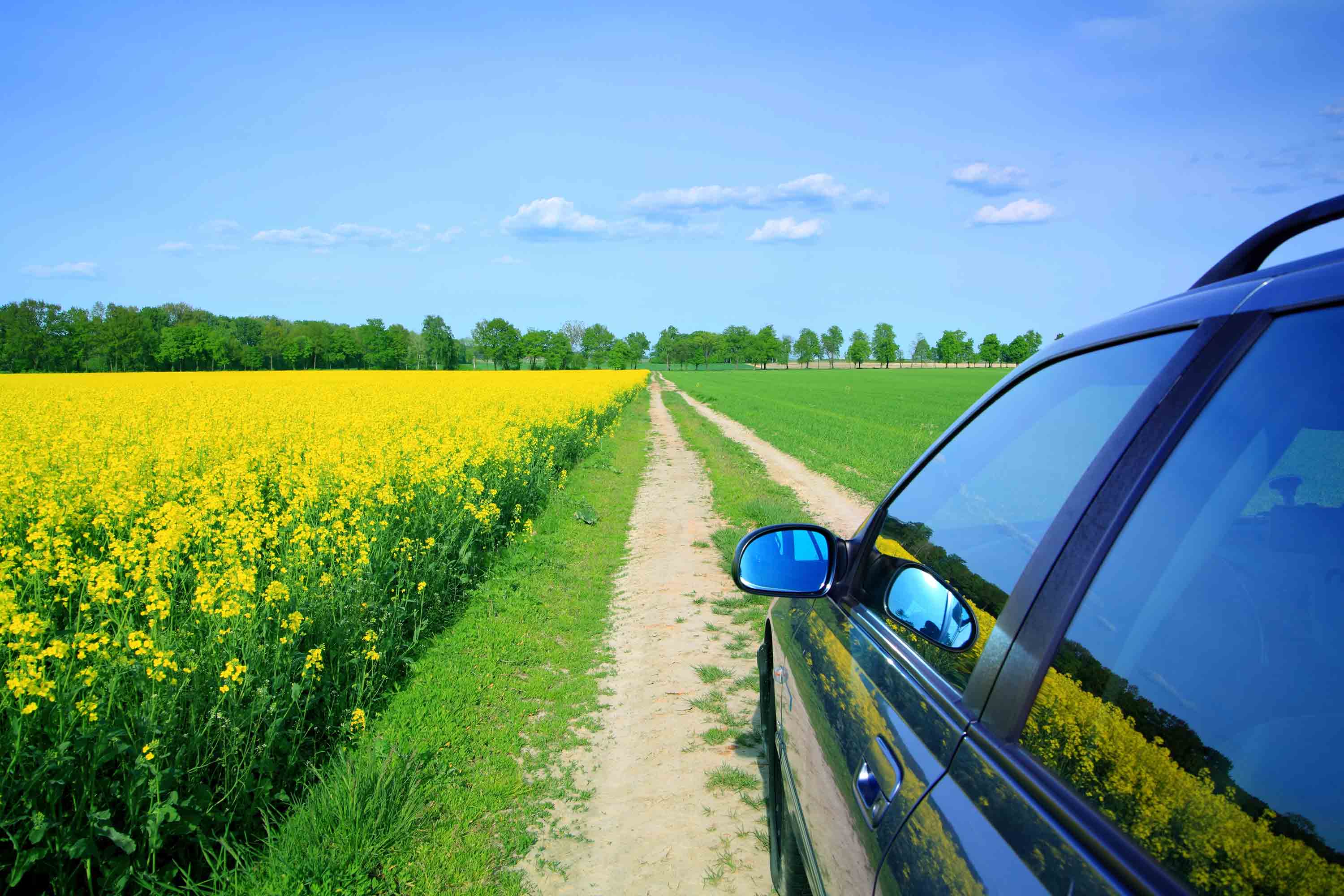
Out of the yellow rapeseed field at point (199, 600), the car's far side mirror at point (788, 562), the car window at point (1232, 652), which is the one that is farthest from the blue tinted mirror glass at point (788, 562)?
the yellow rapeseed field at point (199, 600)

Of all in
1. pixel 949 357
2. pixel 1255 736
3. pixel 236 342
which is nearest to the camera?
pixel 1255 736

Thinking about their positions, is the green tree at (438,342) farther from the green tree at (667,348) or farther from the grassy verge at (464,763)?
the grassy verge at (464,763)

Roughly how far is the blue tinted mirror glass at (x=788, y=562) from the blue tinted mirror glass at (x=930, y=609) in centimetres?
38

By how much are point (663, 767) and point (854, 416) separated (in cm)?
2669

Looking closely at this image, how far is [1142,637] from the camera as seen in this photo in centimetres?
103

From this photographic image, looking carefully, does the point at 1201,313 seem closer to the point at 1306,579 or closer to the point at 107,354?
the point at 1306,579

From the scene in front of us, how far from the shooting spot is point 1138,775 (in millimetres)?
938

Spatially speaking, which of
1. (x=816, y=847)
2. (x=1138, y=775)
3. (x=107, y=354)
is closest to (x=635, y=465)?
(x=816, y=847)

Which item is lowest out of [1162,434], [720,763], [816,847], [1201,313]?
[720,763]

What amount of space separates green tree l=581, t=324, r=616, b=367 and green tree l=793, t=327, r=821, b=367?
45.6 meters

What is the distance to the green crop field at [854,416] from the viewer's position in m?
15.4

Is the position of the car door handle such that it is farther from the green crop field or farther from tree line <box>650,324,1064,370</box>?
tree line <box>650,324,1064,370</box>

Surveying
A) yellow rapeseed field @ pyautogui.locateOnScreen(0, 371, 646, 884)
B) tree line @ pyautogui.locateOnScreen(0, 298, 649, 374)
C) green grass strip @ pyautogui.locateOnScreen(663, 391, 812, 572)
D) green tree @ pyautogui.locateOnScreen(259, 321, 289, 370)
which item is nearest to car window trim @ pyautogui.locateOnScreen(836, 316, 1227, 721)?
yellow rapeseed field @ pyautogui.locateOnScreen(0, 371, 646, 884)

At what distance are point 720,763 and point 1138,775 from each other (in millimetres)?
3258
